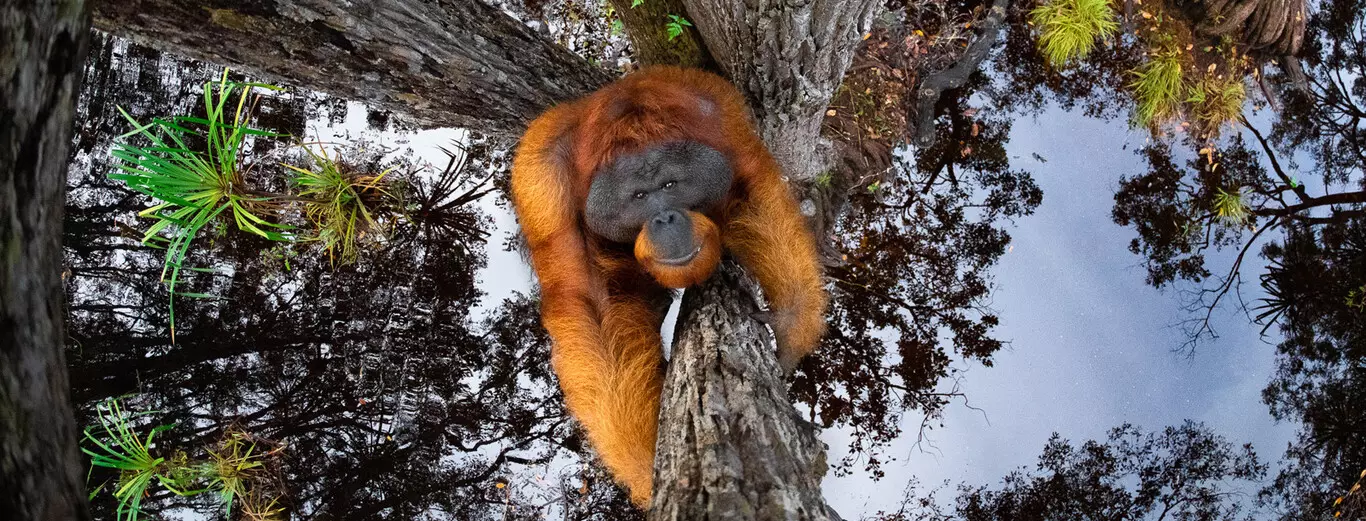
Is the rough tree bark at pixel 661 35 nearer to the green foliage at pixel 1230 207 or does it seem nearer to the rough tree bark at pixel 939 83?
the rough tree bark at pixel 939 83

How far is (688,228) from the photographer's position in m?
2.31

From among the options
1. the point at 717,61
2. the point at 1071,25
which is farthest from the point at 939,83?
the point at 717,61

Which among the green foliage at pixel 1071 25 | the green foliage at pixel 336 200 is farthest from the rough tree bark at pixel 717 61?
the green foliage at pixel 1071 25

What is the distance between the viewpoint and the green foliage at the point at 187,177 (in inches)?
135

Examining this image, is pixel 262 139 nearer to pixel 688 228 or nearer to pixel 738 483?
pixel 688 228

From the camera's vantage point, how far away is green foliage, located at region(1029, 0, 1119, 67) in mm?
4207

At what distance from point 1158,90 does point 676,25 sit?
275 cm

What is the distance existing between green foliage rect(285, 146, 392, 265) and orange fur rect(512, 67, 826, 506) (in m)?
1.48

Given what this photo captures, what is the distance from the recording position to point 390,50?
2.82 m

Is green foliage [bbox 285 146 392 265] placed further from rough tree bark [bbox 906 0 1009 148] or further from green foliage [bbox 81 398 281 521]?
rough tree bark [bbox 906 0 1009 148]

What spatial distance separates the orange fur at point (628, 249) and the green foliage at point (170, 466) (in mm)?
1787

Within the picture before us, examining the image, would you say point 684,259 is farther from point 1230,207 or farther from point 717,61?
point 1230,207

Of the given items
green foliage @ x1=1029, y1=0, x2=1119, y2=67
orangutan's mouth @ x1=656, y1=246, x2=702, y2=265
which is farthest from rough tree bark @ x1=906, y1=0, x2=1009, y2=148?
orangutan's mouth @ x1=656, y1=246, x2=702, y2=265

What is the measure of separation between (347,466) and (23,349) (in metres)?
2.75
